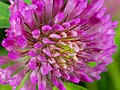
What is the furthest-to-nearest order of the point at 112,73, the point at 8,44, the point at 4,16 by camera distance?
the point at 112,73 < the point at 4,16 < the point at 8,44

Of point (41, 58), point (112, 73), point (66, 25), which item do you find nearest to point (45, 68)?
point (41, 58)

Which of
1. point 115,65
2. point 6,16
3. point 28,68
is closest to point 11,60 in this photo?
point 28,68

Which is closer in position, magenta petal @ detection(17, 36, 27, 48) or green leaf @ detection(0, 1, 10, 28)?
magenta petal @ detection(17, 36, 27, 48)

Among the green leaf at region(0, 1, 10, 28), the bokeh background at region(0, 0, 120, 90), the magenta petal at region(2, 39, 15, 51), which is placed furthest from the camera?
the bokeh background at region(0, 0, 120, 90)

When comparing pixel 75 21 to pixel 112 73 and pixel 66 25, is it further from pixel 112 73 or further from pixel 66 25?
pixel 112 73

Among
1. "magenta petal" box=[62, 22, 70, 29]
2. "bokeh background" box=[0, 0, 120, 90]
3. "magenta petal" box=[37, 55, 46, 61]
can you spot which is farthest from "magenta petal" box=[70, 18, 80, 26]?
"bokeh background" box=[0, 0, 120, 90]

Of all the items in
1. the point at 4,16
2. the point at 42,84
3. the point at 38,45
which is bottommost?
the point at 42,84

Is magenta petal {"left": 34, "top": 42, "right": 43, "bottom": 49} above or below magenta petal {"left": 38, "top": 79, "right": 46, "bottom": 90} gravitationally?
above

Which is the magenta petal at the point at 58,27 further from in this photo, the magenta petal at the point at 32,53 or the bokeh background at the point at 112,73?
the bokeh background at the point at 112,73

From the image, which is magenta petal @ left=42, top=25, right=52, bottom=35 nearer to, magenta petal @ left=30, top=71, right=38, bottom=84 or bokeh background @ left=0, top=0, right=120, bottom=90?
magenta petal @ left=30, top=71, right=38, bottom=84

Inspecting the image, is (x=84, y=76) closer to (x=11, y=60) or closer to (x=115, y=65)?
(x=11, y=60)

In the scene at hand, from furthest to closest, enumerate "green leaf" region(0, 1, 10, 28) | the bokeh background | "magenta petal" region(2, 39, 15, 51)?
the bokeh background
"green leaf" region(0, 1, 10, 28)
"magenta petal" region(2, 39, 15, 51)

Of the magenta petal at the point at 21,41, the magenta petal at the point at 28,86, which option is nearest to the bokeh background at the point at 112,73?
the magenta petal at the point at 28,86
